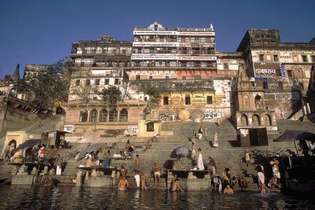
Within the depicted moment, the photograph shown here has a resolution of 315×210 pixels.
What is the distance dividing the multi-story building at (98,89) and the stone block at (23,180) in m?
14.7

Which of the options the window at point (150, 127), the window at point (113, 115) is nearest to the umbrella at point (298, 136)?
the window at point (150, 127)

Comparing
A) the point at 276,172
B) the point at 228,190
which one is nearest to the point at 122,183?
the point at 228,190

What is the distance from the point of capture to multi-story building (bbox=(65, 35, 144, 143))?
33312 millimetres

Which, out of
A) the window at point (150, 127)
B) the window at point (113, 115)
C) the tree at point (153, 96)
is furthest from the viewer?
the tree at point (153, 96)

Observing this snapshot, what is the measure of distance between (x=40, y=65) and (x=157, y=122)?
140ft

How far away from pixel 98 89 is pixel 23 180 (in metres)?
31.9

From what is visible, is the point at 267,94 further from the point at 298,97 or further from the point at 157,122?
the point at 157,122

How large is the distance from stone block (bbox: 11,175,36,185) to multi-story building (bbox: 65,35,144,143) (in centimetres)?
1475

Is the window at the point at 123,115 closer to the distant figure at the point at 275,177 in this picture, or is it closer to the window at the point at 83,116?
the window at the point at 83,116

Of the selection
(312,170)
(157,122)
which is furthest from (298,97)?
(312,170)

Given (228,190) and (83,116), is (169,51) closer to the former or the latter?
(83,116)

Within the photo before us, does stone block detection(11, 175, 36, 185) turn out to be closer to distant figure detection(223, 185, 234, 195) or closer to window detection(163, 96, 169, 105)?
distant figure detection(223, 185, 234, 195)

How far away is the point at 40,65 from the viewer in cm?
6034

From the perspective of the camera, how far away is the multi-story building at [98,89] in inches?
1312
